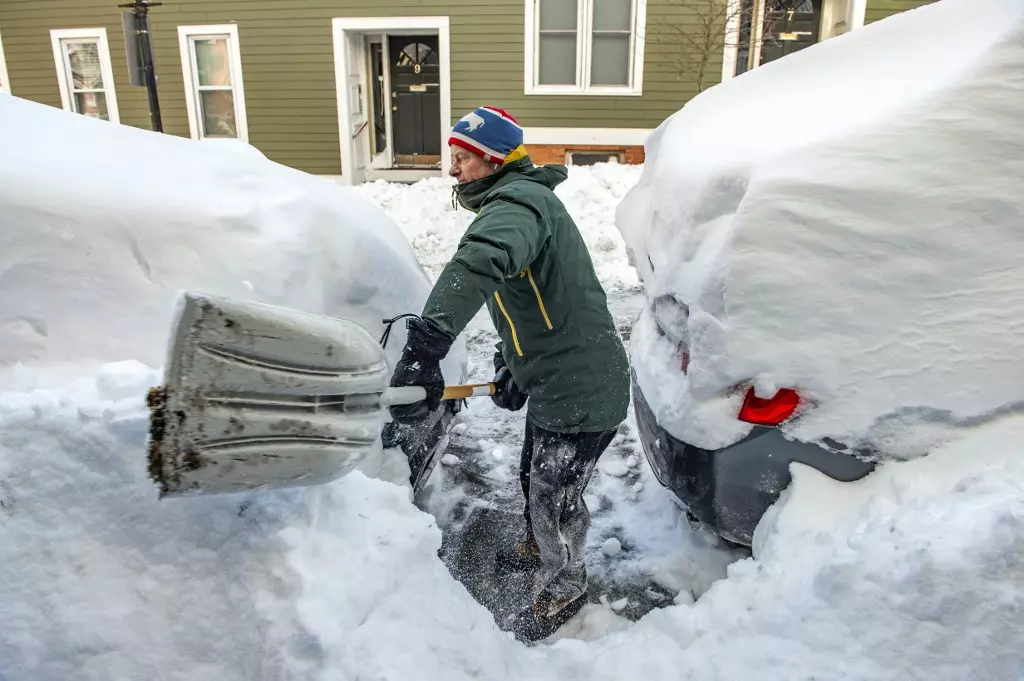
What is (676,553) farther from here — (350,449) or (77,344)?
A: (77,344)

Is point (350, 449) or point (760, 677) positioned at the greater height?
point (350, 449)

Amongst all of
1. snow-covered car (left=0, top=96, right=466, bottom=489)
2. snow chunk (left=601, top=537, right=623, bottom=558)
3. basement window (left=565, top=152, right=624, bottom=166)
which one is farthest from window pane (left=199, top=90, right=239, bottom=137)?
snow chunk (left=601, top=537, right=623, bottom=558)

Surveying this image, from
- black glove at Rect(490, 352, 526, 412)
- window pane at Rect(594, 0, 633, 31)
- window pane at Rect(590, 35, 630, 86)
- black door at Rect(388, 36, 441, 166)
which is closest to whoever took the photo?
black glove at Rect(490, 352, 526, 412)

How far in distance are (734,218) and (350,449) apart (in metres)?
1.19

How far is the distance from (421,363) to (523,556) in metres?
1.29

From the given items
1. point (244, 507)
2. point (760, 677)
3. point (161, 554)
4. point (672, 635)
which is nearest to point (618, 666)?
point (672, 635)

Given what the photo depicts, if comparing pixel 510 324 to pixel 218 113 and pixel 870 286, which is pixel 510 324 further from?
pixel 218 113

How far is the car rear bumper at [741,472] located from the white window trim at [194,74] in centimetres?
1065

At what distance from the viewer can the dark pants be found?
93.1 inches

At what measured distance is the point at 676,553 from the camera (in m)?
2.78

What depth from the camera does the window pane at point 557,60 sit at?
1048 centimetres

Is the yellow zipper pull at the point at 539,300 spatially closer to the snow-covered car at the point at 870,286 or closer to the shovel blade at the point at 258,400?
the snow-covered car at the point at 870,286

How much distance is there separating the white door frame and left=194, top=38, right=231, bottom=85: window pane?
193 cm

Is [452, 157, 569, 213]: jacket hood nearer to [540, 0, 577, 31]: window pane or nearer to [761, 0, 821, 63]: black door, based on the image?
[540, 0, 577, 31]: window pane
